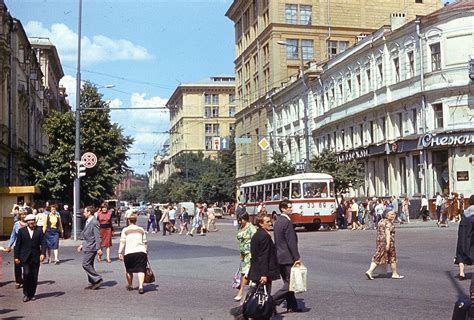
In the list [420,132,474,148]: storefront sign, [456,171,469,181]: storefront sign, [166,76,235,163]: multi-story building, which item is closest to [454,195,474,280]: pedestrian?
[420,132,474,148]: storefront sign

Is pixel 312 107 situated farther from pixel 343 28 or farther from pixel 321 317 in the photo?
pixel 321 317

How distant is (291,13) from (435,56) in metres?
37.1

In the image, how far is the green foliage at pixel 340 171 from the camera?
147ft

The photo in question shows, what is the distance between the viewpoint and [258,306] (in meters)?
9.34

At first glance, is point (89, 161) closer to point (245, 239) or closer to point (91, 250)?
point (91, 250)

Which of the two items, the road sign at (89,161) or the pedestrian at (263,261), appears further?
the road sign at (89,161)

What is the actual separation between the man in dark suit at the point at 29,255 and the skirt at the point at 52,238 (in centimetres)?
670

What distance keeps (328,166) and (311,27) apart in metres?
35.1

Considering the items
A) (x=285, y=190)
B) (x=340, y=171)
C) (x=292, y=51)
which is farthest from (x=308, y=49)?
(x=285, y=190)

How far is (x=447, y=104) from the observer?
40594 millimetres

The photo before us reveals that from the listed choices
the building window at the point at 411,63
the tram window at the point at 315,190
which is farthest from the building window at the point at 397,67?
the tram window at the point at 315,190

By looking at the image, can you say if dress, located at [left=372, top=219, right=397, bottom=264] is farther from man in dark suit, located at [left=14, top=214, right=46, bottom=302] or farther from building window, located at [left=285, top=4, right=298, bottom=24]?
building window, located at [left=285, top=4, right=298, bottom=24]

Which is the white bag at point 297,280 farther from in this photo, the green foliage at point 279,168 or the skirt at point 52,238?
the green foliage at point 279,168

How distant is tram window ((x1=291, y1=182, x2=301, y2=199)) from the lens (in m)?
36.2
